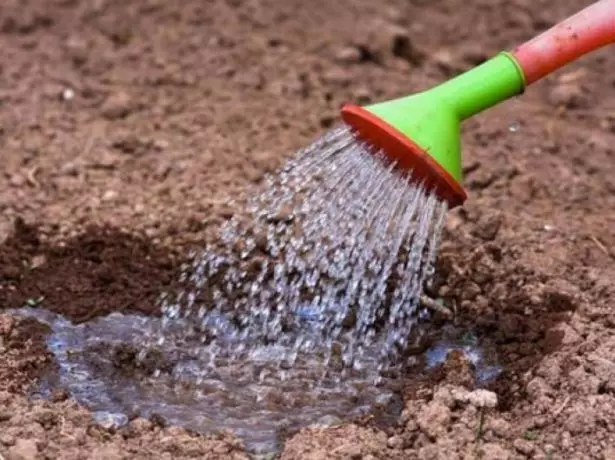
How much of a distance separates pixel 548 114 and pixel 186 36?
1.12 metres

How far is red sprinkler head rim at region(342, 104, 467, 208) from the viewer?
8.52 ft

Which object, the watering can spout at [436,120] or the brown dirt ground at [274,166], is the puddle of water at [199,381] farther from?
the watering can spout at [436,120]

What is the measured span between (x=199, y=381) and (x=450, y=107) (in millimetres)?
748

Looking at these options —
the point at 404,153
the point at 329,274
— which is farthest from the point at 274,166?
the point at 404,153

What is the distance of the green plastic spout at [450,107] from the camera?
261cm

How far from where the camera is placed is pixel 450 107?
267cm

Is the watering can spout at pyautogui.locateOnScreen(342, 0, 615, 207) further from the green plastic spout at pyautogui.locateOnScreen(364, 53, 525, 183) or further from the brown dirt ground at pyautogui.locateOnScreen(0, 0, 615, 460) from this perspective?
the brown dirt ground at pyautogui.locateOnScreen(0, 0, 615, 460)

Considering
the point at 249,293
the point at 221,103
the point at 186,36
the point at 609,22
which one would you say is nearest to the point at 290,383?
the point at 249,293

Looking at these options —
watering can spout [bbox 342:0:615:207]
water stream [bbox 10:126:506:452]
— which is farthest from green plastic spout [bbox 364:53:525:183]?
water stream [bbox 10:126:506:452]

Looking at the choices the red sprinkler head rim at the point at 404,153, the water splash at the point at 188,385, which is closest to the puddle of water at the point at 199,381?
the water splash at the point at 188,385

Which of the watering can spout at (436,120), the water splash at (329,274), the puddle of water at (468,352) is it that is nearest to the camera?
the watering can spout at (436,120)

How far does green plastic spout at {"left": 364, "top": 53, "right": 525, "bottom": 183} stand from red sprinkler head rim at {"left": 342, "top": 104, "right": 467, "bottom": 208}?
1 cm

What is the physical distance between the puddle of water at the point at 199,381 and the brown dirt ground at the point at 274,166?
0.19 ft

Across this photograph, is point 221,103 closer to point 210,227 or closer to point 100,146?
point 100,146
